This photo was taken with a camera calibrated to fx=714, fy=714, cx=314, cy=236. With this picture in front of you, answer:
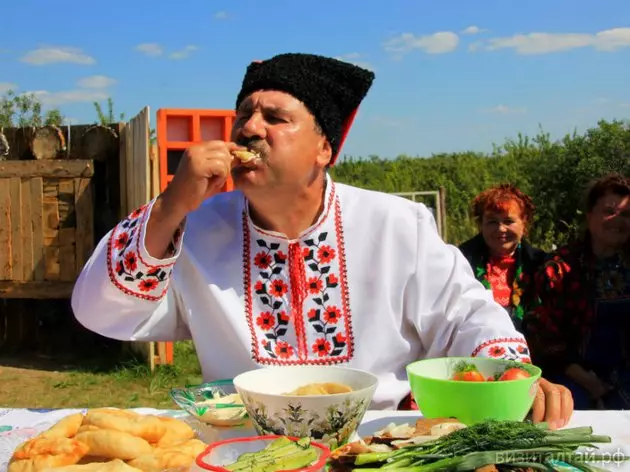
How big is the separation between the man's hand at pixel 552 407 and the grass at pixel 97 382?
444cm

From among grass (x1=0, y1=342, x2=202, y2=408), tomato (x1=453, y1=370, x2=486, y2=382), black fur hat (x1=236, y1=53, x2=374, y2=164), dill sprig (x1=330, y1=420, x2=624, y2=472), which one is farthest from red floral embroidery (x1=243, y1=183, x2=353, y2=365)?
grass (x1=0, y1=342, x2=202, y2=408)

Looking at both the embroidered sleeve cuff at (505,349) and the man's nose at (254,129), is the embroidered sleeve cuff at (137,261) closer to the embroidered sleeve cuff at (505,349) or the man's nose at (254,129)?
the man's nose at (254,129)

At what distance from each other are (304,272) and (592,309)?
2.70 meters

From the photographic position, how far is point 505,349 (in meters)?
2.03

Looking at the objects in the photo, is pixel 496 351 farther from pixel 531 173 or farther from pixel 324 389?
pixel 531 173

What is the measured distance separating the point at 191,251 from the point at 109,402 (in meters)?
3.86

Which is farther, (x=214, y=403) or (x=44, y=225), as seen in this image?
(x=44, y=225)

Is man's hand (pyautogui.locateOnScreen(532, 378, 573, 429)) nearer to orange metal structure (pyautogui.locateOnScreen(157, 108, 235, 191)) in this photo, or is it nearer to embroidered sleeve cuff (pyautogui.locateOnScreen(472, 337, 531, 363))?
embroidered sleeve cuff (pyautogui.locateOnScreen(472, 337, 531, 363))

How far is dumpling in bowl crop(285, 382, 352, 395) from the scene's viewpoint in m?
1.54

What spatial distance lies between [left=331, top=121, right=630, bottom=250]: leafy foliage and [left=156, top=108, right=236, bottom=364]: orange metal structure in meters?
3.35

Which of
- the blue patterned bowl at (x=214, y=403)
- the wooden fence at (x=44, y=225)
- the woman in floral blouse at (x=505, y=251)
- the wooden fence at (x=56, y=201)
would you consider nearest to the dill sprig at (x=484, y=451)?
the blue patterned bowl at (x=214, y=403)

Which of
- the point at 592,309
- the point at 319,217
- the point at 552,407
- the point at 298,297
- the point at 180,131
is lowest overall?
the point at 592,309

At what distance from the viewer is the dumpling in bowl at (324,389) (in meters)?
1.54

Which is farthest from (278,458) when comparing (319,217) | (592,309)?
(592,309)
